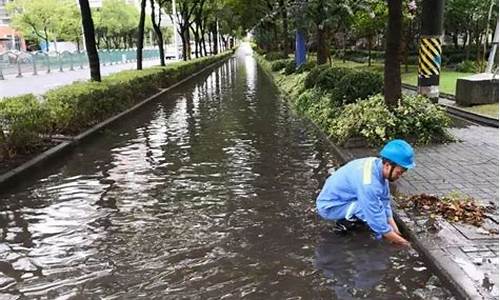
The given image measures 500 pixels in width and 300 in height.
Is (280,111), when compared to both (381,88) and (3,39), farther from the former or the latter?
(3,39)

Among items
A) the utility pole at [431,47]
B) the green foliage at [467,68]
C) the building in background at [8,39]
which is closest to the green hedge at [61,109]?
the utility pole at [431,47]

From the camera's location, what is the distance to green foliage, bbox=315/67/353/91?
13.5 metres

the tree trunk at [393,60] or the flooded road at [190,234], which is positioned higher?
the tree trunk at [393,60]

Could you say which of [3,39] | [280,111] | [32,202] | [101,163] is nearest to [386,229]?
[32,202]

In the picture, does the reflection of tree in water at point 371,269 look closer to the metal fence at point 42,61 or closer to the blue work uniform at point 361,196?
the blue work uniform at point 361,196

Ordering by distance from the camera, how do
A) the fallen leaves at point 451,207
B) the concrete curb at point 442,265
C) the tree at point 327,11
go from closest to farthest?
the concrete curb at point 442,265 → the fallen leaves at point 451,207 → the tree at point 327,11

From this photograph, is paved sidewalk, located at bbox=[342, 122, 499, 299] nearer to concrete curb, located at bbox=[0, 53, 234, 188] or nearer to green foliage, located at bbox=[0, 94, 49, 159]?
concrete curb, located at bbox=[0, 53, 234, 188]

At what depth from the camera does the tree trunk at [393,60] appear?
955 centimetres

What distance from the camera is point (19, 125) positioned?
8.88 m

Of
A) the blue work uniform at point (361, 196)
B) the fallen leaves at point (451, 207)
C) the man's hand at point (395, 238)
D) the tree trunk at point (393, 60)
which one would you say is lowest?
the man's hand at point (395, 238)

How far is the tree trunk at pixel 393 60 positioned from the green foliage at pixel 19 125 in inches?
247

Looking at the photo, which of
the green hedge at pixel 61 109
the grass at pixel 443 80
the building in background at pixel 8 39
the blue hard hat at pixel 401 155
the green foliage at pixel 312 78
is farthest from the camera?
the building in background at pixel 8 39

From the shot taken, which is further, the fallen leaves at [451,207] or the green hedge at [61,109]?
the green hedge at [61,109]

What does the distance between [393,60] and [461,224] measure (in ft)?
16.6
